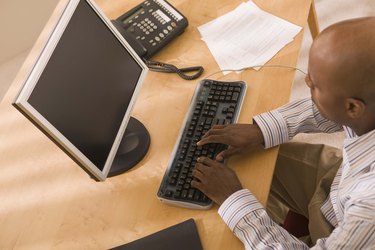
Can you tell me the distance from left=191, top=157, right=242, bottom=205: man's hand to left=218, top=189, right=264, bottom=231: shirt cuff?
2 centimetres

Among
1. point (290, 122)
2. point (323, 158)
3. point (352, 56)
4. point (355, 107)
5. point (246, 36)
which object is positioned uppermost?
point (352, 56)

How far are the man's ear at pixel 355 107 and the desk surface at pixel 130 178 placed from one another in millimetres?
312

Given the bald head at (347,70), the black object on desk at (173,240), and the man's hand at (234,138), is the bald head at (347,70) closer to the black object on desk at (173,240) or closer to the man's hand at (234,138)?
the man's hand at (234,138)

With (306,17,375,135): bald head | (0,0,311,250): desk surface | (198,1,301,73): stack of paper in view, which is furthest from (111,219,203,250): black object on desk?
(198,1,301,73): stack of paper

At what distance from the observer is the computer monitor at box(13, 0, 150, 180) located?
3.00 ft

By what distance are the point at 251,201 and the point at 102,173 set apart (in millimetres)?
370

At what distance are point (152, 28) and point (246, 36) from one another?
0.32 meters

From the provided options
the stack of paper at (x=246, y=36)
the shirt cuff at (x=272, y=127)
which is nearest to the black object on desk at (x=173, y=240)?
the shirt cuff at (x=272, y=127)

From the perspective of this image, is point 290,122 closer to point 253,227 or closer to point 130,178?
point 253,227

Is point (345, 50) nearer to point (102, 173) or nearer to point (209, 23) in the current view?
point (102, 173)

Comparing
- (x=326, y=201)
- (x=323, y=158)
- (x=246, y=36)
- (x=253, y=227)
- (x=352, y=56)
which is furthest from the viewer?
(x=246, y=36)

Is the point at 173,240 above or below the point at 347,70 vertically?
below

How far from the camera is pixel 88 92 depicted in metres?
1.05

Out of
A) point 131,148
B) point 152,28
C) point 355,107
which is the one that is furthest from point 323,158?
point 152,28
